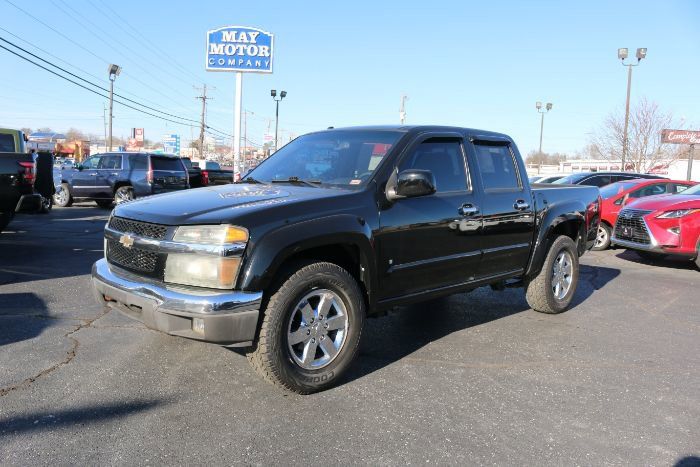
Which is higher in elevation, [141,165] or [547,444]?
[141,165]

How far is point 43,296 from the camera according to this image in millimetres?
5922

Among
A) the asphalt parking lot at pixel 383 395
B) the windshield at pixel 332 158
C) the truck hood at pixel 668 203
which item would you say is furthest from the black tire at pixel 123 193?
the truck hood at pixel 668 203

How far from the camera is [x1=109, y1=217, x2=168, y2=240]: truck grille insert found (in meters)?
3.53

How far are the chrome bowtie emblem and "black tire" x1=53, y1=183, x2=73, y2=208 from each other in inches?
635

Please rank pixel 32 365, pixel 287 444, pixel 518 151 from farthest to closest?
pixel 518 151 < pixel 32 365 < pixel 287 444

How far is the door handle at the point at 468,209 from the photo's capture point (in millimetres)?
4664

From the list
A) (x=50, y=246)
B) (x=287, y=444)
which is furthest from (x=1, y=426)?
(x=50, y=246)

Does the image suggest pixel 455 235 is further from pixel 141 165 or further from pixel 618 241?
pixel 141 165

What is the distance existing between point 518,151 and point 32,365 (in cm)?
486

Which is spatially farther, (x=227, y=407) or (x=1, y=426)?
(x=227, y=407)

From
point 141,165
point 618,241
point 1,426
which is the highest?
point 141,165

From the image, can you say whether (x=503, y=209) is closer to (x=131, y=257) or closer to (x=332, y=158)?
A: (x=332, y=158)

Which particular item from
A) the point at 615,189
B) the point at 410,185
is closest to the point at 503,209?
the point at 410,185

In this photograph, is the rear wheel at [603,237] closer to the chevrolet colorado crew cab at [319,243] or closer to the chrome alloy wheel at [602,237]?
the chrome alloy wheel at [602,237]
